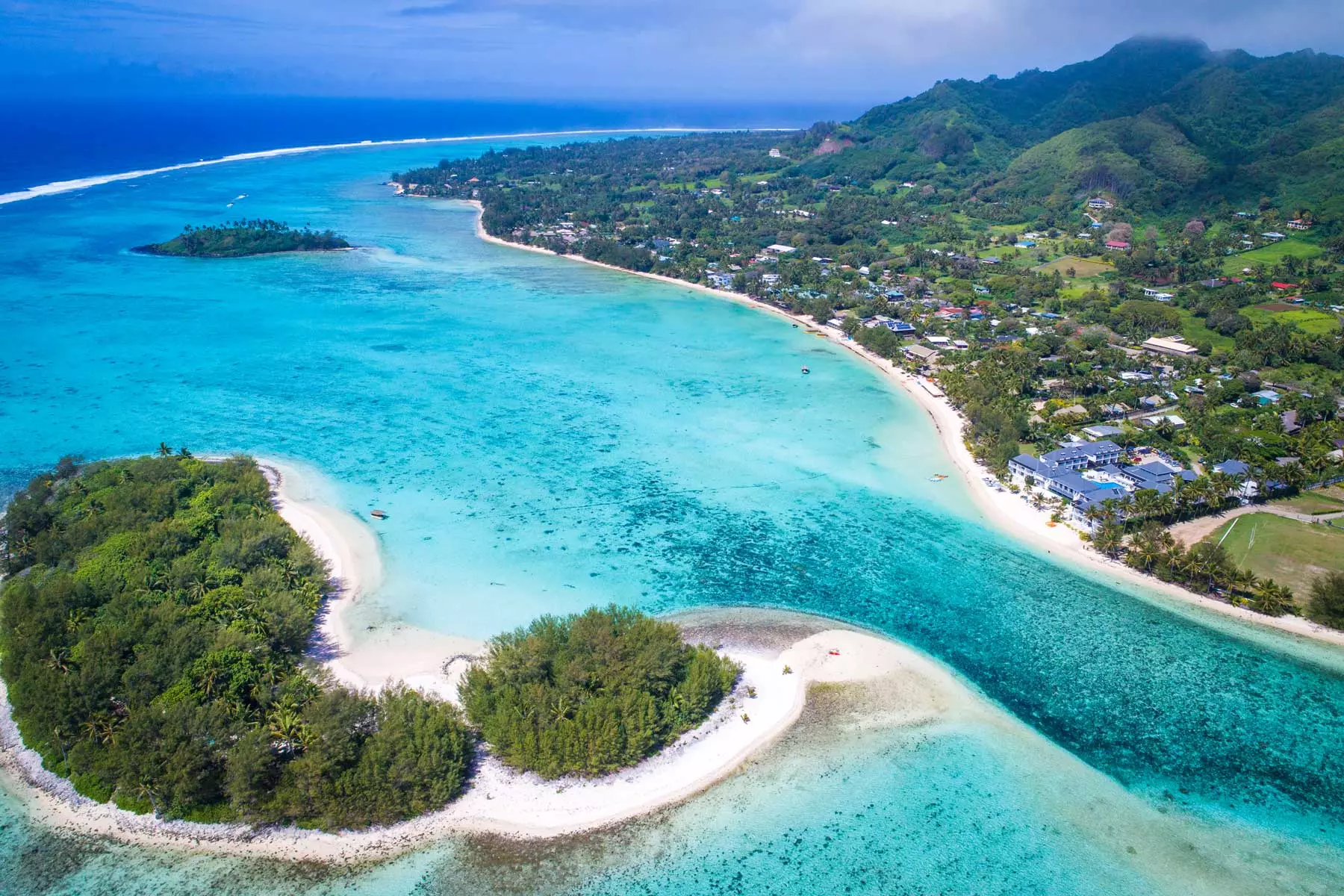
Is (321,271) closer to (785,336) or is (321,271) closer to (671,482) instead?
(785,336)

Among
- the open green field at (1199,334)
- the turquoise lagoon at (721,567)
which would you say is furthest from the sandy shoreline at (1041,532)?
the open green field at (1199,334)

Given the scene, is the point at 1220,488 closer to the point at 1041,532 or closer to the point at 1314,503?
the point at 1314,503

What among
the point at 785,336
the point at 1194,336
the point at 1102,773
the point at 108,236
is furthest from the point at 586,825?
the point at 108,236

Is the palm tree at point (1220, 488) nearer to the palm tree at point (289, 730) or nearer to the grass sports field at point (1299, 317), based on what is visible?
the grass sports field at point (1299, 317)

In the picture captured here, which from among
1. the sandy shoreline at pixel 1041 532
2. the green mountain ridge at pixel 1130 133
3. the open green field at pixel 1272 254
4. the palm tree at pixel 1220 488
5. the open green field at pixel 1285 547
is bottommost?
the sandy shoreline at pixel 1041 532

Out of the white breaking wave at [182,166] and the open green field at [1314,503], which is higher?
the white breaking wave at [182,166]

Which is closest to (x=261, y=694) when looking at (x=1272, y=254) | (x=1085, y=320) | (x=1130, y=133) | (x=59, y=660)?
Result: (x=59, y=660)

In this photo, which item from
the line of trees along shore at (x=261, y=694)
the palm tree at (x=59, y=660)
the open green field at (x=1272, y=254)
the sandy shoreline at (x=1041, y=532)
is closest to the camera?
the line of trees along shore at (x=261, y=694)
